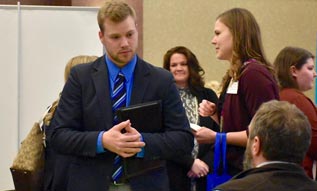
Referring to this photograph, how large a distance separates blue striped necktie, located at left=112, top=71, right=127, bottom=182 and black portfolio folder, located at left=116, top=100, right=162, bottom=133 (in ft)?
0.31

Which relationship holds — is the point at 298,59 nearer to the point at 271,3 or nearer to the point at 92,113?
the point at 92,113

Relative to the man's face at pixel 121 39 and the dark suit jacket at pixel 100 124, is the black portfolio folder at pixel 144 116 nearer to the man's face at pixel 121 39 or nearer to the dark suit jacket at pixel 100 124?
the dark suit jacket at pixel 100 124

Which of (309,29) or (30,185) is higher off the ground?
(309,29)

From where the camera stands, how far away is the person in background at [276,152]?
190 cm

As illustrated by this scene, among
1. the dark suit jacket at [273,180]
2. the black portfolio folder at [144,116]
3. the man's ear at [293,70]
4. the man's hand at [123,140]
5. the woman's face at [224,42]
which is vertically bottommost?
the dark suit jacket at [273,180]

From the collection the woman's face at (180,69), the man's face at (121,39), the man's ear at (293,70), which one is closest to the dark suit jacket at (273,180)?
the man's face at (121,39)

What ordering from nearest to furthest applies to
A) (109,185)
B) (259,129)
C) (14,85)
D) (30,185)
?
1. (259,129)
2. (109,185)
3. (30,185)
4. (14,85)

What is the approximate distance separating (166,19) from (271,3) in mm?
1164

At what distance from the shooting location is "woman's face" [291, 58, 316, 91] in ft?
12.2

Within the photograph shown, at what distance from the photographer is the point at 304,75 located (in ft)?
12.3

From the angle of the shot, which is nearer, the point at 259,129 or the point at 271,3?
the point at 259,129

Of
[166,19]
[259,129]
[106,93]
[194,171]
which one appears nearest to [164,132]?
[106,93]

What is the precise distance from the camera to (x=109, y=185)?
7.26 ft

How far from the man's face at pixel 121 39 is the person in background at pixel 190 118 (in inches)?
57.4
